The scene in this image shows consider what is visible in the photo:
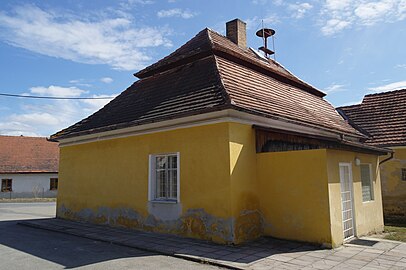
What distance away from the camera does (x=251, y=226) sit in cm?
835

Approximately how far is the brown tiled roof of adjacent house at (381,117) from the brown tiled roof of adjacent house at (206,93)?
1.47 m

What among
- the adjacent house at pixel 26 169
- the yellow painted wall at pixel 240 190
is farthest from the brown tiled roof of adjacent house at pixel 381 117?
the adjacent house at pixel 26 169

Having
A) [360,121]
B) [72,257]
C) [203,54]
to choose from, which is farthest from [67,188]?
[360,121]

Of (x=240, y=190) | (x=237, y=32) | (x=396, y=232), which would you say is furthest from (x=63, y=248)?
(x=237, y=32)

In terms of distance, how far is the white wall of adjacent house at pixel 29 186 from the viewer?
30203mm

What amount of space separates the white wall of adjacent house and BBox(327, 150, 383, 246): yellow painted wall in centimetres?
3002

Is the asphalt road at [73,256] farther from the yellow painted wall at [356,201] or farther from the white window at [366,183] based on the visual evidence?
the white window at [366,183]

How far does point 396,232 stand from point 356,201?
2244 mm

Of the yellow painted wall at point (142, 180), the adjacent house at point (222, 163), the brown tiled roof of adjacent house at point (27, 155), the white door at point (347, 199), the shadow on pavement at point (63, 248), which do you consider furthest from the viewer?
the brown tiled roof of adjacent house at point (27, 155)

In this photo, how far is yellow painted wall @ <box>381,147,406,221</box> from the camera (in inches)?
507

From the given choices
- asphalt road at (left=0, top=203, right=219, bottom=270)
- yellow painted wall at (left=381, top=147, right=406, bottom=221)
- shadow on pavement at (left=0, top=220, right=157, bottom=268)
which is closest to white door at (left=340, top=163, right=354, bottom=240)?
asphalt road at (left=0, top=203, right=219, bottom=270)

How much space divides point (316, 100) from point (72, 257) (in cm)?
1187

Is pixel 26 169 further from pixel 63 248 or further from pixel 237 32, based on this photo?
pixel 63 248

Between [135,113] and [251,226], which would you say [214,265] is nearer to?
[251,226]
